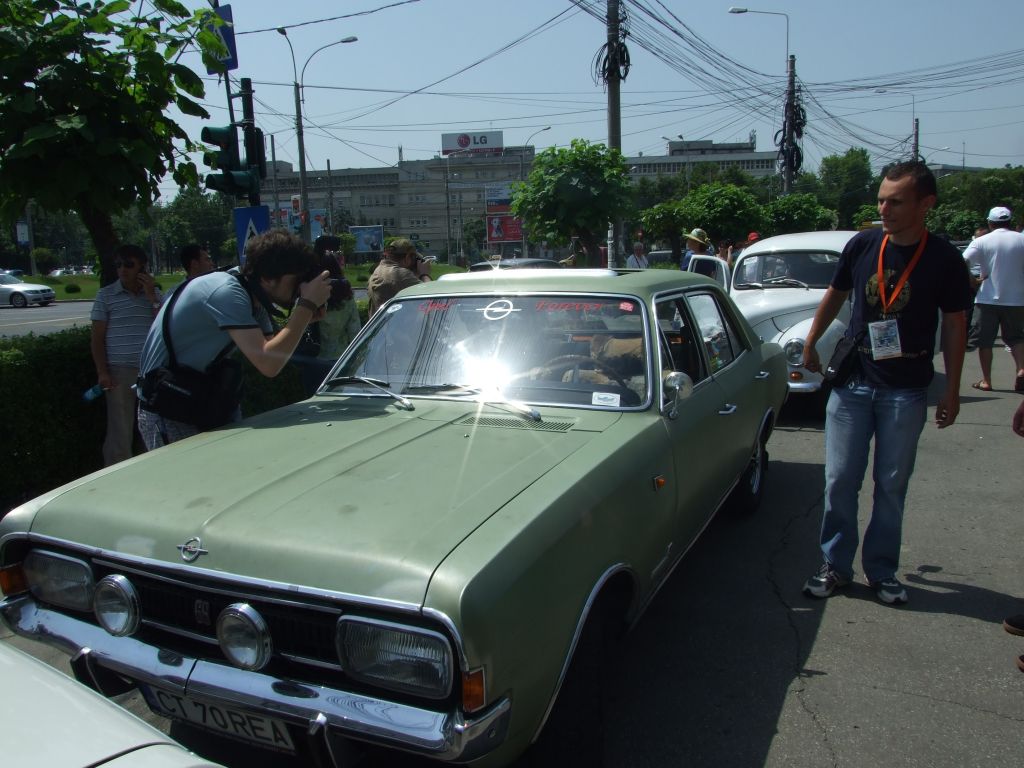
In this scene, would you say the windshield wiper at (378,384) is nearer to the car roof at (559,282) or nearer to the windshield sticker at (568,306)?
the car roof at (559,282)

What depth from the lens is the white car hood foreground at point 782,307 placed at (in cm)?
833

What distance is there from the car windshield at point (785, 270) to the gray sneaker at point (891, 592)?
5.57 metres

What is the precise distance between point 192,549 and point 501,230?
2875 cm

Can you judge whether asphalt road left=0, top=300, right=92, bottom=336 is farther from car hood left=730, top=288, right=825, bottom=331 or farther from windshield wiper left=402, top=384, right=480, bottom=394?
windshield wiper left=402, top=384, right=480, bottom=394

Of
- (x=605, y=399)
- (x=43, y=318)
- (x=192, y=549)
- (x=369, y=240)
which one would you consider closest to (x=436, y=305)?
(x=605, y=399)

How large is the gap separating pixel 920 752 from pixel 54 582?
3.01m

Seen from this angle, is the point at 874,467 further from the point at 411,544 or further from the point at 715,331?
the point at 411,544

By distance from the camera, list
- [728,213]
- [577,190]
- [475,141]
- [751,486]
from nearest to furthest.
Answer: [751,486]
[577,190]
[728,213]
[475,141]

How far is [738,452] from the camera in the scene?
440 cm

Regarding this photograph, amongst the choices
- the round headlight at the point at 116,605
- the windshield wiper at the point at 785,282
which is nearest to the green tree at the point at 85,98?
the round headlight at the point at 116,605

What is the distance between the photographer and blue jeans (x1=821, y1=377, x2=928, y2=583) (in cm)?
379

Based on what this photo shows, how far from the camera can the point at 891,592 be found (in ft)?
13.0

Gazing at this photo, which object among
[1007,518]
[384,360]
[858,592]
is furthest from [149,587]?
[1007,518]

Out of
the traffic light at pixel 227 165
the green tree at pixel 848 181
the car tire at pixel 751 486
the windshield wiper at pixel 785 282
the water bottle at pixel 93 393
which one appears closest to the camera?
the car tire at pixel 751 486
